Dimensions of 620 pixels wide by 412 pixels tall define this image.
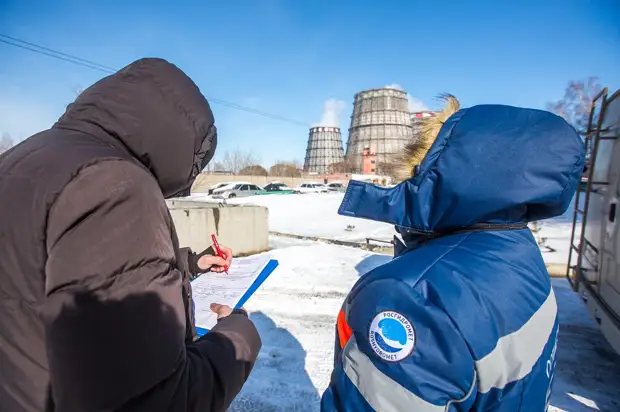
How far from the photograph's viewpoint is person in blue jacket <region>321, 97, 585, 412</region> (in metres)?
0.87

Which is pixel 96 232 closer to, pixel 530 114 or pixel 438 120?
pixel 530 114

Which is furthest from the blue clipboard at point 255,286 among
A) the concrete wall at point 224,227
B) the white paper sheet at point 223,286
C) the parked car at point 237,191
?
the parked car at point 237,191

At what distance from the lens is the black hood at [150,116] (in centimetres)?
87

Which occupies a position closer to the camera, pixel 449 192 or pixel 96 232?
pixel 96 232

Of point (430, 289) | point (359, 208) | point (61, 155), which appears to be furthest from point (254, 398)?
point (61, 155)

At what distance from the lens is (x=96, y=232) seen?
2.33 feet

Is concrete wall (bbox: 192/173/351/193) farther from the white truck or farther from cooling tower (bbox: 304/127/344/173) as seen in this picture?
the white truck

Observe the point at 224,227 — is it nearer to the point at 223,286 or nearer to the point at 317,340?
the point at 317,340

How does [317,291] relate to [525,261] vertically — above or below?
below

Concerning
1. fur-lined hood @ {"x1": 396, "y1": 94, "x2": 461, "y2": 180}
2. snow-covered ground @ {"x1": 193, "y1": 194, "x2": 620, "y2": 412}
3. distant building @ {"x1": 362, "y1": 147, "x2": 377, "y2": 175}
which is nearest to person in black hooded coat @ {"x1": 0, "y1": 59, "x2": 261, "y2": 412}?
fur-lined hood @ {"x1": 396, "y1": 94, "x2": 461, "y2": 180}

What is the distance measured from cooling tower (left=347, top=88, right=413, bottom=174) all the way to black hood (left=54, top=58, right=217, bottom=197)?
61640mm

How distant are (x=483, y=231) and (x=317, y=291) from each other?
438cm

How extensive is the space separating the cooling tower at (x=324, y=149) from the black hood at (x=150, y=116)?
7200 centimetres

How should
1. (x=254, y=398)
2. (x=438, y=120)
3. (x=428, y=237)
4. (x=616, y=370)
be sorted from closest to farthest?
(x=428, y=237) < (x=438, y=120) < (x=254, y=398) < (x=616, y=370)
